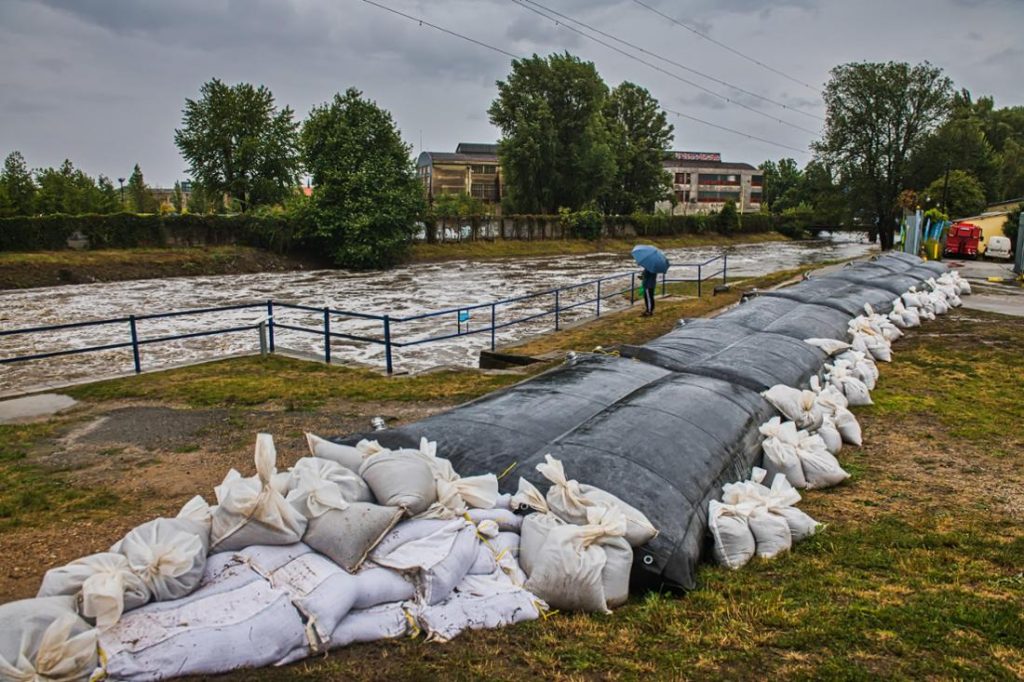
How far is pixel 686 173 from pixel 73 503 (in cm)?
9646

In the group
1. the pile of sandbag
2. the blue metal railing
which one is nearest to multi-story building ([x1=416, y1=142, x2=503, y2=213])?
the blue metal railing

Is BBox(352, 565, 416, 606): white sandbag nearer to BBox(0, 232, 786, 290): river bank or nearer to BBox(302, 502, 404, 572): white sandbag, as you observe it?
BBox(302, 502, 404, 572): white sandbag

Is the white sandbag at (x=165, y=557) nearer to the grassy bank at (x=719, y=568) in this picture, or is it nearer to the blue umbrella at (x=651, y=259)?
the grassy bank at (x=719, y=568)

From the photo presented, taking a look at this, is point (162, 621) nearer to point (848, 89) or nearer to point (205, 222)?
point (205, 222)

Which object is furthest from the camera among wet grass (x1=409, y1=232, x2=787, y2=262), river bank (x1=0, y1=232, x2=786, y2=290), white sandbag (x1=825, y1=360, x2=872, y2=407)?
wet grass (x1=409, y1=232, x2=787, y2=262)

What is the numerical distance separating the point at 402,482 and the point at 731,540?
1.99 m

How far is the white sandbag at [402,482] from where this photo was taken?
11.6ft

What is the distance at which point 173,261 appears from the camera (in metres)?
31.4

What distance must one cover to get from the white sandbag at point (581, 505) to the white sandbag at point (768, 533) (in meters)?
0.86

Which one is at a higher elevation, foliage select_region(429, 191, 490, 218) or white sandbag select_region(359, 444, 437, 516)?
foliage select_region(429, 191, 490, 218)

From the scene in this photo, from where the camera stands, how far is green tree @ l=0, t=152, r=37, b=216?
A: 106 feet

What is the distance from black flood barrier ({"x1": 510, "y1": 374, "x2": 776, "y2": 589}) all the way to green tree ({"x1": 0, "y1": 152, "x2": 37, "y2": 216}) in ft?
117

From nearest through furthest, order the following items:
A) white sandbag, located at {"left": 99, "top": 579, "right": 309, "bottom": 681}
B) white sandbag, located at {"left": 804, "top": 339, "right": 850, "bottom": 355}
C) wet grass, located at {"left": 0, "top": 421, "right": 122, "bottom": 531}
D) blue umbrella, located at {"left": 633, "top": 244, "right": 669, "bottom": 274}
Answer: white sandbag, located at {"left": 99, "top": 579, "right": 309, "bottom": 681}, wet grass, located at {"left": 0, "top": 421, "right": 122, "bottom": 531}, white sandbag, located at {"left": 804, "top": 339, "right": 850, "bottom": 355}, blue umbrella, located at {"left": 633, "top": 244, "right": 669, "bottom": 274}

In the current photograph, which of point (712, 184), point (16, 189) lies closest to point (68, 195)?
point (16, 189)
